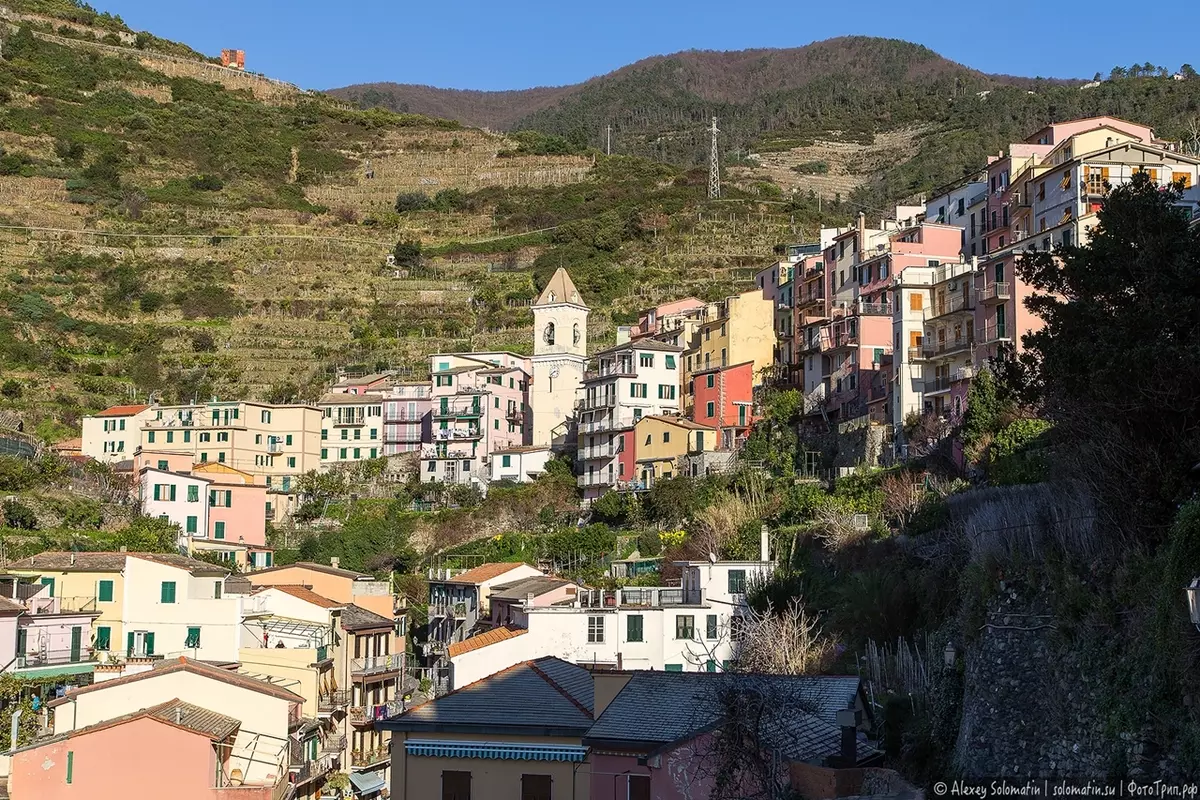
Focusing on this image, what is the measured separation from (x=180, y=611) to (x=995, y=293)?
1098 inches

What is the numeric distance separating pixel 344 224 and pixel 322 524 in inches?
2162

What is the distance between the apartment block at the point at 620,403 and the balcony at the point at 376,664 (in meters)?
17.8

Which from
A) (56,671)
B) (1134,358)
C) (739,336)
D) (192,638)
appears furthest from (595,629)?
(739,336)

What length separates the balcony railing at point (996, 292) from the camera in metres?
47.6

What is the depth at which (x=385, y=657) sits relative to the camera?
49.2 m

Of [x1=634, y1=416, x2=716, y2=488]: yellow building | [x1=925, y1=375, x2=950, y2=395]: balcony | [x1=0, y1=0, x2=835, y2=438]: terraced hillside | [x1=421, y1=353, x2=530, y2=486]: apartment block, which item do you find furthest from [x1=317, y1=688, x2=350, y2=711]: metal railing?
[x1=0, y1=0, x2=835, y2=438]: terraced hillside

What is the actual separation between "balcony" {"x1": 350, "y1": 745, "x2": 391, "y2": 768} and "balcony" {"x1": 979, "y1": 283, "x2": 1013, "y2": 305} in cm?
2435

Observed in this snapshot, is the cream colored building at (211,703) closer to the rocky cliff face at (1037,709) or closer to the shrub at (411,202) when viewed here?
the rocky cliff face at (1037,709)

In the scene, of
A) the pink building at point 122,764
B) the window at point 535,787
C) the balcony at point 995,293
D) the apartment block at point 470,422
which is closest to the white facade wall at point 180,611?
the pink building at point 122,764

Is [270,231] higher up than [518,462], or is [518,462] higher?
[270,231]

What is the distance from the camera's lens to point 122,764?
30859 millimetres

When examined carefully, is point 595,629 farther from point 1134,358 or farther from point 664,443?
point 1134,358

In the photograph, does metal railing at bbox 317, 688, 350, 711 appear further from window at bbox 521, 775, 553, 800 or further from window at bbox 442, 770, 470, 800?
window at bbox 521, 775, 553, 800

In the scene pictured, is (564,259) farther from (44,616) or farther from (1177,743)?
(1177,743)
